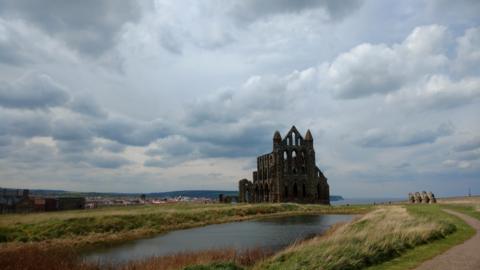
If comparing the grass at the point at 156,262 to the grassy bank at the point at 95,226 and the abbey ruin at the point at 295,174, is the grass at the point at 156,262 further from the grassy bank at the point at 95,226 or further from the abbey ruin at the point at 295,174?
the abbey ruin at the point at 295,174

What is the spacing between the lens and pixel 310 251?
16312 mm

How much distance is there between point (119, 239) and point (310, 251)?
2251cm

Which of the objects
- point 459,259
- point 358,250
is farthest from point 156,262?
point 459,259

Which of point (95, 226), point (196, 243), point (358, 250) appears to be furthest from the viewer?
point (95, 226)

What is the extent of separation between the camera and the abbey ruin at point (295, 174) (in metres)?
86.2

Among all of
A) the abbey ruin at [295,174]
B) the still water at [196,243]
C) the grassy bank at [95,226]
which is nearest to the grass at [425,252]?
the still water at [196,243]

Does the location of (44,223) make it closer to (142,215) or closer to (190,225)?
(142,215)

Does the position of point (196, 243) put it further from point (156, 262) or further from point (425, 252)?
point (425, 252)

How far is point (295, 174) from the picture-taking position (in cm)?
8744

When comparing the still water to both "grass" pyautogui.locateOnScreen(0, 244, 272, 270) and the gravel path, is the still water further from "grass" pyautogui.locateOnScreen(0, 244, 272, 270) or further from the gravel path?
the gravel path

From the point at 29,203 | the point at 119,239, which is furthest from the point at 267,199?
the point at 119,239

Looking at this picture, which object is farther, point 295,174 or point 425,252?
point 295,174

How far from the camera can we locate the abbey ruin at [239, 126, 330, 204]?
86188 millimetres

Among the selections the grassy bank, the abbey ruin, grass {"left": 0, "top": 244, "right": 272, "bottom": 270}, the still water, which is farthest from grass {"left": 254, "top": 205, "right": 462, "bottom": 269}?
the abbey ruin
